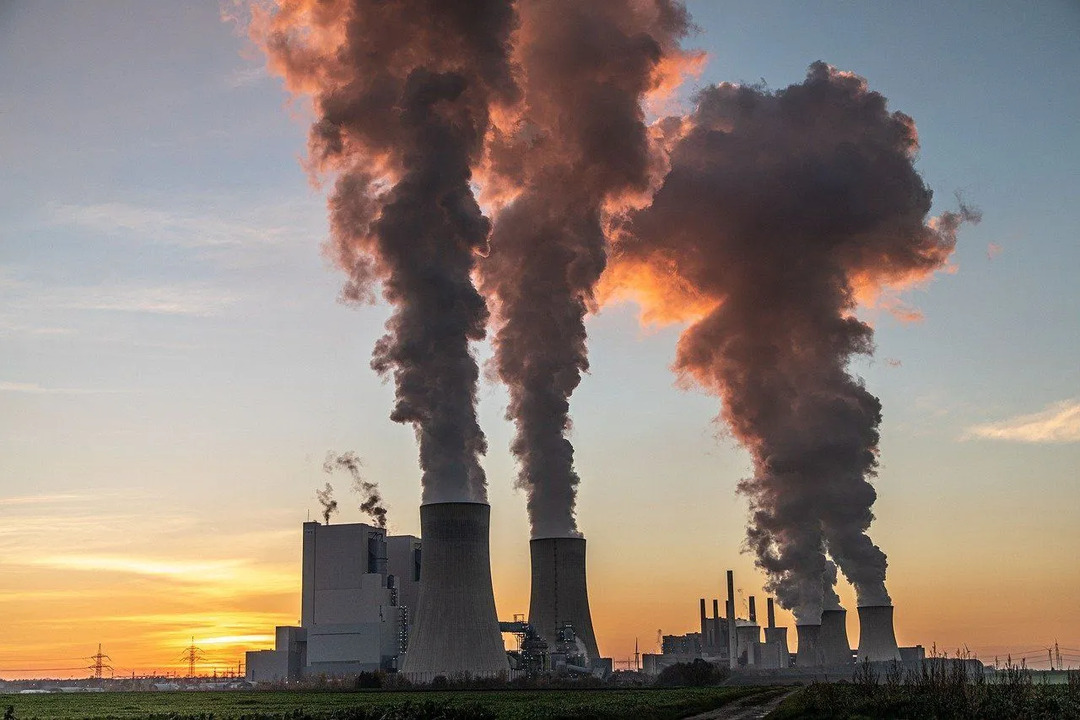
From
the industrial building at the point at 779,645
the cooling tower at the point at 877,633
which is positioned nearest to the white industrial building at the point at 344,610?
the industrial building at the point at 779,645

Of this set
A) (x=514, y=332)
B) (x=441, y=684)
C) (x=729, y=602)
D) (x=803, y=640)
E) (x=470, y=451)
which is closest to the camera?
(x=441, y=684)

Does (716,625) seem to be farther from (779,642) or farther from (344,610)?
(344,610)

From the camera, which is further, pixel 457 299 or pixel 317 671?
pixel 317 671

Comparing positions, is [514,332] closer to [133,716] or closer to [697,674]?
[697,674]

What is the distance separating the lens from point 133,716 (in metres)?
55.5

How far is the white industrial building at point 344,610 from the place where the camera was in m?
97.0

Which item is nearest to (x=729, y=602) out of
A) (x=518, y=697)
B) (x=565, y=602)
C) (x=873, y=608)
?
(x=873, y=608)

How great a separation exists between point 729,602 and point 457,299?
77031 millimetres

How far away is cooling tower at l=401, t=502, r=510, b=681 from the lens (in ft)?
240

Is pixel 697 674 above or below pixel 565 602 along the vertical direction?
below

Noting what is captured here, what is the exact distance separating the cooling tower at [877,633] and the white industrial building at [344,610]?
39.5m

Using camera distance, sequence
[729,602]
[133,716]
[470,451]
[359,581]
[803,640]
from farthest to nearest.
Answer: [729,602] < [803,640] < [359,581] < [470,451] < [133,716]

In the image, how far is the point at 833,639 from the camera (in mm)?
114875

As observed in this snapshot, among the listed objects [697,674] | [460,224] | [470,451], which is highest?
[460,224]
